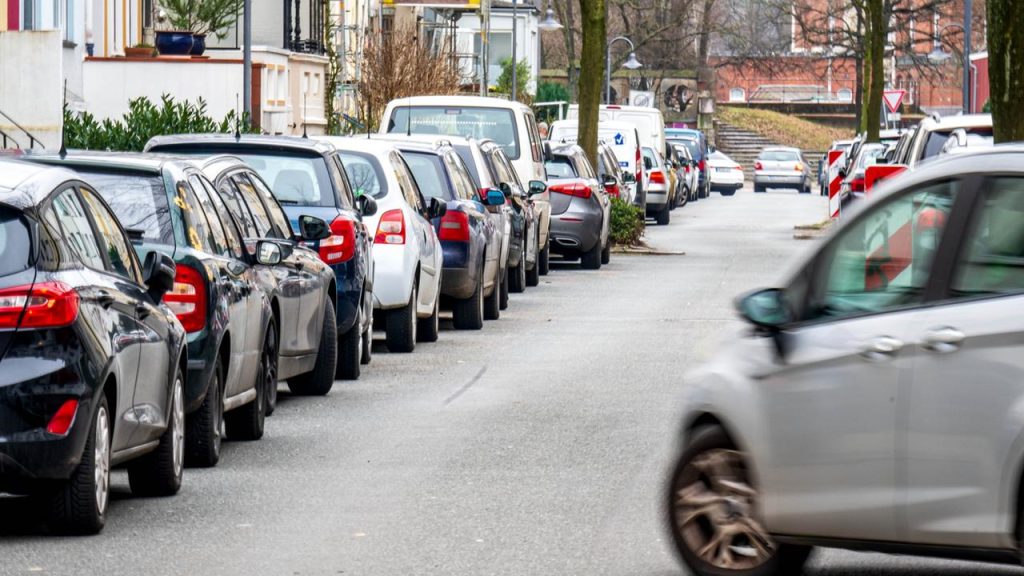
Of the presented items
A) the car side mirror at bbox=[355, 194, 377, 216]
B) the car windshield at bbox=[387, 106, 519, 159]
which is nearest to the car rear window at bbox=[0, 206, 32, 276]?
the car side mirror at bbox=[355, 194, 377, 216]

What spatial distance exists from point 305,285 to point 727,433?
19.0 feet

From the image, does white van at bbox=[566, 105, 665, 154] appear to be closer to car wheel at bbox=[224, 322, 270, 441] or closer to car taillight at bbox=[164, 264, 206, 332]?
car wheel at bbox=[224, 322, 270, 441]

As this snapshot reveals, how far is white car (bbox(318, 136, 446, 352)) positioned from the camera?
16.7 meters

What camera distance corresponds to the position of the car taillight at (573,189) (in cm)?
2967

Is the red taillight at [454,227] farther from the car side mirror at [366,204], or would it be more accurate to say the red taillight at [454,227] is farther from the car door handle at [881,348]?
the car door handle at [881,348]

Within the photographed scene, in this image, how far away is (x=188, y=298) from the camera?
10602mm

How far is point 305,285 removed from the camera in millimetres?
13195

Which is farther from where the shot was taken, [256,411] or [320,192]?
[320,192]

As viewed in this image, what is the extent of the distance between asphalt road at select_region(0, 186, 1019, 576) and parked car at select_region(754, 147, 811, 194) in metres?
57.1

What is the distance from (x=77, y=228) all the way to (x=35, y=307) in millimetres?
803

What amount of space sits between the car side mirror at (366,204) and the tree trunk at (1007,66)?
5.64 m

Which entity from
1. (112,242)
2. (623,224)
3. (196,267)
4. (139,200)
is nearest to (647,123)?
(623,224)

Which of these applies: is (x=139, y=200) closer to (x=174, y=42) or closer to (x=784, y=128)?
(x=174, y=42)

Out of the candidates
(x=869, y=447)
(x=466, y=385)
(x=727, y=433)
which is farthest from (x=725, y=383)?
(x=466, y=385)
